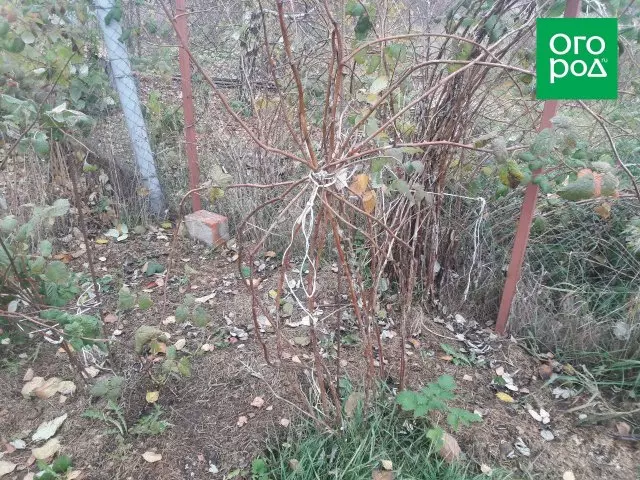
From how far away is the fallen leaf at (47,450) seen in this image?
5.39ft

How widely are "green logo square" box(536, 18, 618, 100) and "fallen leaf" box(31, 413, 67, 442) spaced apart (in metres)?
2.14

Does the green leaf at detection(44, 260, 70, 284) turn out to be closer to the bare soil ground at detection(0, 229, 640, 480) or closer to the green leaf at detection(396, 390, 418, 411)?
the bare soil ground at detection(0, 229, 640, 480)

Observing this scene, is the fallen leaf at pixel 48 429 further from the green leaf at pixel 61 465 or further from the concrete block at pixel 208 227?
the concrete block at pixel 208 227

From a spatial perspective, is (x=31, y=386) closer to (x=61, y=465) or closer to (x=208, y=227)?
(x=61, y=465)

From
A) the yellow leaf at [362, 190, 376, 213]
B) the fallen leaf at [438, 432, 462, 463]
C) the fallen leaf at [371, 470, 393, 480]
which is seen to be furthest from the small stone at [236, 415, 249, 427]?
the yellow leaf at [362, 190, 376, 213]

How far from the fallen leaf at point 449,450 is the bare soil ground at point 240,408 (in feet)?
0.27

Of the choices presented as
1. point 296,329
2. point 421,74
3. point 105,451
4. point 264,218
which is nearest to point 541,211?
point 421,74

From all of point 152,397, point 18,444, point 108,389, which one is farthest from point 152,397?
point 18,444

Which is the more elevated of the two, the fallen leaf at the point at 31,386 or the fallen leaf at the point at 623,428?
the fallen leaf at the point at 31,386

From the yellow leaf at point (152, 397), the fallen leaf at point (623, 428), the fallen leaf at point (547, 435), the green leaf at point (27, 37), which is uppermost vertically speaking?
the green leaf at point (27, 37)

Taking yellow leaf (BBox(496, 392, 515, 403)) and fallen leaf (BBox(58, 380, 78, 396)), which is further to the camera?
yellow leaf (BBox(496, 392, 515, 403))

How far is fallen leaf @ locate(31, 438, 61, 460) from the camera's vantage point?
164 centimetres

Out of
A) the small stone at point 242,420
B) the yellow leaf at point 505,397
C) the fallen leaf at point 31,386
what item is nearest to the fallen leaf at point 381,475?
the small stone at point 242,420

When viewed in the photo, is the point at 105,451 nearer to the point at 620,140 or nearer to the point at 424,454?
the point at 424,454
